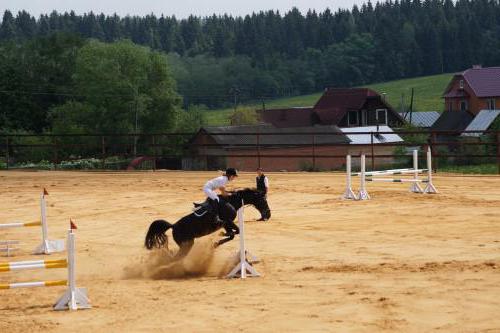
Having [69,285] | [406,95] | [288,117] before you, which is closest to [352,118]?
[288,117]

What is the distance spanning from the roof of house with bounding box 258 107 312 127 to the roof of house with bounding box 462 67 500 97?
17.1m

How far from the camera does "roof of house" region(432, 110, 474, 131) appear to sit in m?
93.6

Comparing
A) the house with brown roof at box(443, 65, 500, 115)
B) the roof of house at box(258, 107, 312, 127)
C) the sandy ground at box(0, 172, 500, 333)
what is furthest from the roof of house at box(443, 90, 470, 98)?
the sandy ground at box(0, 172, 500, 333)

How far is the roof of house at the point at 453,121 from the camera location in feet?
307

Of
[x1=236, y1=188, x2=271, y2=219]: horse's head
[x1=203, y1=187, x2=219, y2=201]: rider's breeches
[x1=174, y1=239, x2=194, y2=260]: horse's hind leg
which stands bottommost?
[x1=174, y1=239, x2=194, y2=260]: horse's hind leg

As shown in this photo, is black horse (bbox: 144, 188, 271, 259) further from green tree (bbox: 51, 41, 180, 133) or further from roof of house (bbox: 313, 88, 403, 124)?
roof of house (bbox: 313, 88, 403, 124)

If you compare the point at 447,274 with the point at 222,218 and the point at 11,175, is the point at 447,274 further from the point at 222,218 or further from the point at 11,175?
the point at 11,175

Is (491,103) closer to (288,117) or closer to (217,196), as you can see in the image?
(288,117)

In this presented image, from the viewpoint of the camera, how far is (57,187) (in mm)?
30422

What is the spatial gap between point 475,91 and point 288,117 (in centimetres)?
1960

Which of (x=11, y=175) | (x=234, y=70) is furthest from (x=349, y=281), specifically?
(x=234, y=70)

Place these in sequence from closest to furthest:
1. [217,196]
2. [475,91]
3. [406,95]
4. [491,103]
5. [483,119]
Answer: [217,196]
[483,119]
[491,103]
[475,91]
[406,95]

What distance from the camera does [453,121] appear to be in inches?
3750

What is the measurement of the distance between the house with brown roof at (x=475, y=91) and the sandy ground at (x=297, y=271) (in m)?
75.0
